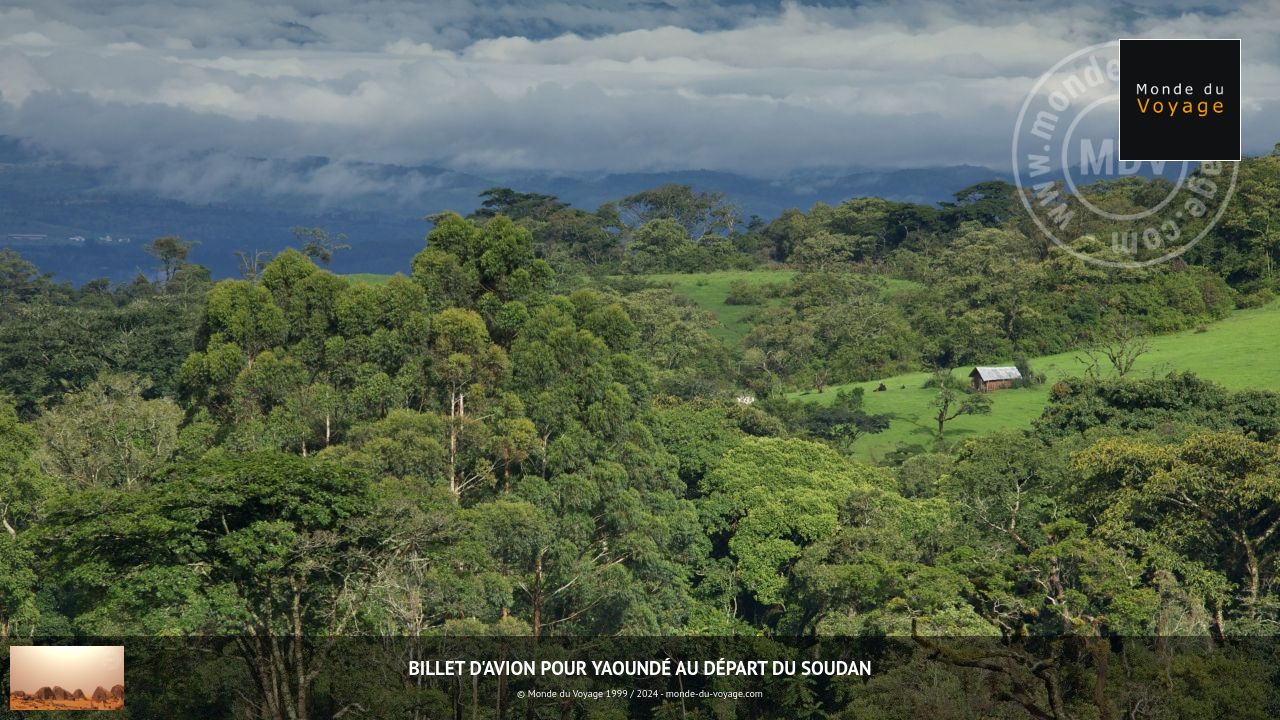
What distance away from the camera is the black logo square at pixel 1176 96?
41.9 meters

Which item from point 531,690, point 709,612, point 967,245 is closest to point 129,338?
point 709,612

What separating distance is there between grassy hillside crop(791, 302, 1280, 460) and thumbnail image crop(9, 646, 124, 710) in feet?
114

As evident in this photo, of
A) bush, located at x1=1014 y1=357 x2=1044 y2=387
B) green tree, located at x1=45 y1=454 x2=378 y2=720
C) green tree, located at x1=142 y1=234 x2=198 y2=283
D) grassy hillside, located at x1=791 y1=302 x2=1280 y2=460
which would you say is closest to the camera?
green tree, located at x1=45 y1=454 x2=378 y2=720

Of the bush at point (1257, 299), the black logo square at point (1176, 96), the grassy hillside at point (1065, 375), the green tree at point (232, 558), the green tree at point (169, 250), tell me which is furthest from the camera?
the green tree at point (169, 250)

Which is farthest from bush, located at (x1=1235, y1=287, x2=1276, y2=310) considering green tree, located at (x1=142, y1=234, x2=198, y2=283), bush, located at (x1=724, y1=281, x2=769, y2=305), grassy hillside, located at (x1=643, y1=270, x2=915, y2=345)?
green tree, located at (x1=142, y1=234, x2=198, y2=283)

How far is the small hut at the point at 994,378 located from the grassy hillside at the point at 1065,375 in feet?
1.86

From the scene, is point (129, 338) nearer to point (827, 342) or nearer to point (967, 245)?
point (827, 342)

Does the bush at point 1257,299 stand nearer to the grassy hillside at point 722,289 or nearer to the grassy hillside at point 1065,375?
the grassy hillside at point 1065,375

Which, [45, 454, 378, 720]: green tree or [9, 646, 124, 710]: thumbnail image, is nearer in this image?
[45, 454, 378, 720]: green tree

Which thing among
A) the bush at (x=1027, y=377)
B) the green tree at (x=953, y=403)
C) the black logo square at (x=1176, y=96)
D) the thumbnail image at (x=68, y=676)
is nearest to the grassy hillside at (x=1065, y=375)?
the green tree at (x=953, y=403)

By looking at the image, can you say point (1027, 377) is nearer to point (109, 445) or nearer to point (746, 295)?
point (746, 295)

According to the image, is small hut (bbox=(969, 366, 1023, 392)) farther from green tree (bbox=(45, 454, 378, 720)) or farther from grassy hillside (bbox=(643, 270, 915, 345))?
green tree (bbox=(45, 454, 378, 720))

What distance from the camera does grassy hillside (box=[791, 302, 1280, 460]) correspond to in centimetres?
5447

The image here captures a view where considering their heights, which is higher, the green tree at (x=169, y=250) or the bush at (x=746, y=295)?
the green tree at (x=169, y=250)
